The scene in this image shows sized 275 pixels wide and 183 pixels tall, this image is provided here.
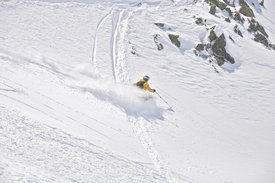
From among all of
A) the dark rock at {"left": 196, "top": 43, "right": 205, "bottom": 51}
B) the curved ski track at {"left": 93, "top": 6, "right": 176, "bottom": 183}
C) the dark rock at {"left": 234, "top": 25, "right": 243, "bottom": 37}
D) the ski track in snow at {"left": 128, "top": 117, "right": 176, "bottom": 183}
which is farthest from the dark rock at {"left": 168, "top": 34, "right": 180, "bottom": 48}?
the ski track in snow at {"left": 128, "top": 117, "right": 176, "bottom": 183}

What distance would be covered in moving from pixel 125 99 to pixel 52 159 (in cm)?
684

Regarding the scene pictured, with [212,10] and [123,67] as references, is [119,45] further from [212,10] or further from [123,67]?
[212,10]

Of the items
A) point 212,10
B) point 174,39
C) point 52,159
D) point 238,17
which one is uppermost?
point 212,10

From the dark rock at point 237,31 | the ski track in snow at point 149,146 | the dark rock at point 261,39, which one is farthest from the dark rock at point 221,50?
the ski track in snow at point 149,146

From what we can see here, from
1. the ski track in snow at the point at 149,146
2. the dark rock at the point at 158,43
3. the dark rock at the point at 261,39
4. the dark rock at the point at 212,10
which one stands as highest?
the dark rock at the point at 212,10

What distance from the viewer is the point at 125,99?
1569 centimetres

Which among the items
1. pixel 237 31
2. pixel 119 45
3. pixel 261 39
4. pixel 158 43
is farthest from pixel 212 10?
pixel 119 45

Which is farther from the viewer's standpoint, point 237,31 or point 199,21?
point 237,31

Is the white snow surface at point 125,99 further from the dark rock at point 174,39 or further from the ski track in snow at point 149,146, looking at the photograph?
the dark rock at point 174,39

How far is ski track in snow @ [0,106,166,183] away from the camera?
823 centimetres

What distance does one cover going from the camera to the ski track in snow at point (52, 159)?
8.23 metres

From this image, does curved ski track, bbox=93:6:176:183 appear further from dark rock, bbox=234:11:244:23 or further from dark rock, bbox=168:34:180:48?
dark rock, bbox=234:11:244:23

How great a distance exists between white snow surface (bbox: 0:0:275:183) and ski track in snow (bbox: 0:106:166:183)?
0.03 m

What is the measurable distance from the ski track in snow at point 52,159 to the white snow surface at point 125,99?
0.11 feet
